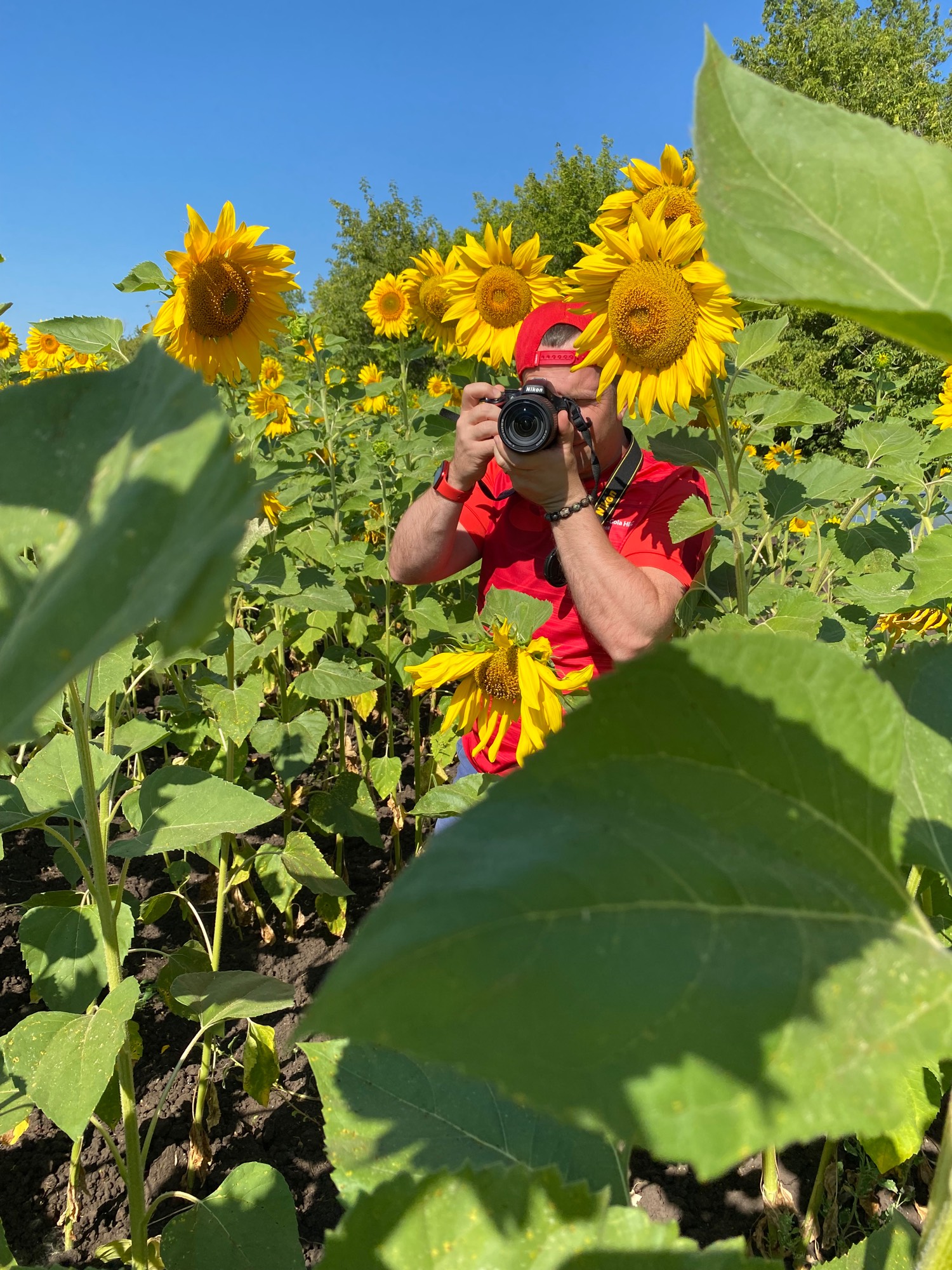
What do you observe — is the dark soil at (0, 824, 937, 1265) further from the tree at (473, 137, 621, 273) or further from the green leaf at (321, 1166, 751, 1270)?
the tree at (473, 137, 621, 273)

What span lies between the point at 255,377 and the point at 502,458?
61 centimetres

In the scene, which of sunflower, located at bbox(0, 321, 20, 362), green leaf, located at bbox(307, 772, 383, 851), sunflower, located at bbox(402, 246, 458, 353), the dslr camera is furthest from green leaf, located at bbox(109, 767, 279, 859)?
sunflower, located at bbox(0, 321, 20, 362)

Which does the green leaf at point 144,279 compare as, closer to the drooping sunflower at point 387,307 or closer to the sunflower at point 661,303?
the sunflower at point 661,303

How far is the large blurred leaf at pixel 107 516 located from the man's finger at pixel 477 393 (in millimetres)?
1414

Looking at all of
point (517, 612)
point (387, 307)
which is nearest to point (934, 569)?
point (517, 612)

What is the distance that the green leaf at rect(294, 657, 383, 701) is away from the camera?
7.06 feet

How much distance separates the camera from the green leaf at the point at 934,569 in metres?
1.14

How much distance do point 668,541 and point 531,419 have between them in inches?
14.9

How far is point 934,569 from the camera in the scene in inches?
45.8

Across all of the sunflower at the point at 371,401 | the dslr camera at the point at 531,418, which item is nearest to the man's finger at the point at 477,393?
the dslr camera at the point at 531,418

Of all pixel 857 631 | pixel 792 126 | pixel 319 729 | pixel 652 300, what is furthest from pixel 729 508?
pixel 319 729

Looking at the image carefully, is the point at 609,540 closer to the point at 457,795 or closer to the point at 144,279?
the point at 457,795

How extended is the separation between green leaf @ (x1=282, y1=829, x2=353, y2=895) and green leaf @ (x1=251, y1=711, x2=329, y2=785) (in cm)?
26

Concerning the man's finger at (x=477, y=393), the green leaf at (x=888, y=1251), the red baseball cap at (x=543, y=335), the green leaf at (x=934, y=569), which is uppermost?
the red baseball cap at (x=543, y=335)
